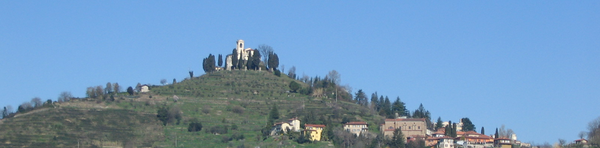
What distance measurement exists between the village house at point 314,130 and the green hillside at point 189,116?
1.71m

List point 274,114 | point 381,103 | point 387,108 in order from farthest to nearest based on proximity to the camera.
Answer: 1. point 381,103
2. point 387,108
3. point 274,114

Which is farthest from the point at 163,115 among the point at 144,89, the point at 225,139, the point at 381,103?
the point at 381,103

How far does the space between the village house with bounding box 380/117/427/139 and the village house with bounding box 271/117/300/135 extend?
9.82m

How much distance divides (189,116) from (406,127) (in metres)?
26.2

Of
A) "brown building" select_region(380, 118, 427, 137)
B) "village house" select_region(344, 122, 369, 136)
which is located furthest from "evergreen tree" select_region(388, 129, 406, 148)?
"village house" select_region(344, 122, 369, 136)

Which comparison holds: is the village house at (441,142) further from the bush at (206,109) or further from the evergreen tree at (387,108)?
the bush at (206,109)

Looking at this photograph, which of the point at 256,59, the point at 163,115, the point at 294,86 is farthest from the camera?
the point at 256,59

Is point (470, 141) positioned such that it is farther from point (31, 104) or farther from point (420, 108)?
point (31, 104)

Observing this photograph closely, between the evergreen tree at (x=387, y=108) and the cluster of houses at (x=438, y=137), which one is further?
the evergreen tree at (x=387, y=108)

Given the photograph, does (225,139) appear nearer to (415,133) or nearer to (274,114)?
(274,114)

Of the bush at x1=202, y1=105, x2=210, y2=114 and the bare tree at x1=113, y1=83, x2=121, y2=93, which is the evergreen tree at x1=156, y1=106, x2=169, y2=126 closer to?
the bush at x1=202, y1=105, x2=210, y2=114

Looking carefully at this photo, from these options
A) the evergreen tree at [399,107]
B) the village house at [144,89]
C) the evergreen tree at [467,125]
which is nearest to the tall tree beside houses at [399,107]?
the evergreen tree at [399,107]

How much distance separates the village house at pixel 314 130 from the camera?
10056 cm

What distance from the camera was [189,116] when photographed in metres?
112
